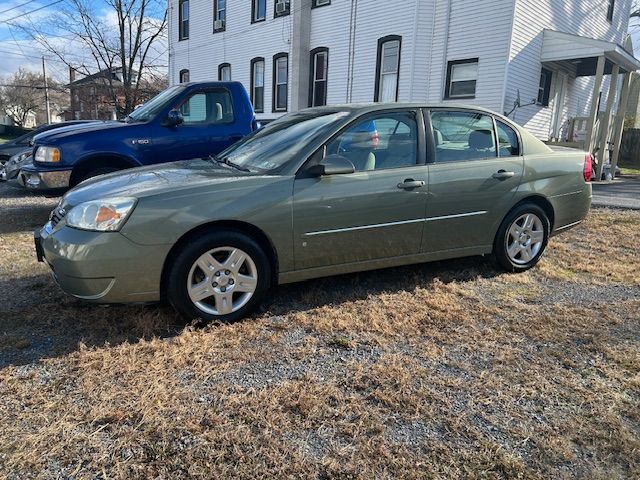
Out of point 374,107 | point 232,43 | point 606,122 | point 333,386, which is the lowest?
point 333,386

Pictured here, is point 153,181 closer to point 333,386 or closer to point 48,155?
point 333,386

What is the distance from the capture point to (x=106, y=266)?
10.5 ft

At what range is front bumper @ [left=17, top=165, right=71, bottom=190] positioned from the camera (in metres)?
6.25

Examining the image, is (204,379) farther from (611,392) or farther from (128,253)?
(611,392)

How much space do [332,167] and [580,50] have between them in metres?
12.1

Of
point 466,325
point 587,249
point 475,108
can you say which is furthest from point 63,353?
point 587,249

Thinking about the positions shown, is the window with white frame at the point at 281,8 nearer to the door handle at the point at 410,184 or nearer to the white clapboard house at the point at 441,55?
the white clapboard house at the point at 441,55

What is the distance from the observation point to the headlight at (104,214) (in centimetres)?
325

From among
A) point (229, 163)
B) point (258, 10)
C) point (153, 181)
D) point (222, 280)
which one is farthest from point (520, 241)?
point (258, 10)

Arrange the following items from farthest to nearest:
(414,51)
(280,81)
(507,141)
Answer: (280,81) < (414,51) < (507,141)

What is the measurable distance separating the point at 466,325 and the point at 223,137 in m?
4.53

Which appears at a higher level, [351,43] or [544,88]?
[351,43]

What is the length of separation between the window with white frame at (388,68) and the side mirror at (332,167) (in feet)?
36.7

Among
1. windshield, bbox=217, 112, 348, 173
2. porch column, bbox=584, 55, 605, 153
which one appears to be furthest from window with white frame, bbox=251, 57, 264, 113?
windshield, bbox=217, 112, 348, 173
